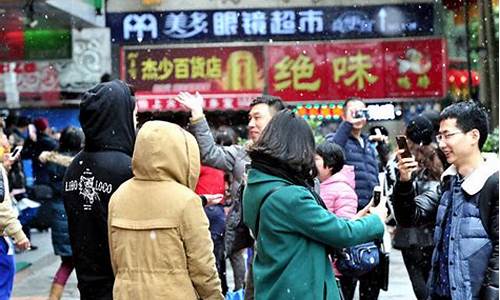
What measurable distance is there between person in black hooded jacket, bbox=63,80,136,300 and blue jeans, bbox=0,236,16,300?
6.07 ft

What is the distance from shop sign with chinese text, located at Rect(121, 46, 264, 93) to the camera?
61.7ft

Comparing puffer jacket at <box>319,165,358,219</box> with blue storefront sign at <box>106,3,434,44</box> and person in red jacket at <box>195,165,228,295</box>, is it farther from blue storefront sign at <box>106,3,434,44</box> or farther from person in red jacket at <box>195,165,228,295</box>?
blue storefront sign at <box>106,3,434,44</box>

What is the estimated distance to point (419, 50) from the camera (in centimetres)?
1877

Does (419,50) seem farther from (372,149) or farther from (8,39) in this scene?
(372,149)

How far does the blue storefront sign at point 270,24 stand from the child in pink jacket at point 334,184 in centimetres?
1197

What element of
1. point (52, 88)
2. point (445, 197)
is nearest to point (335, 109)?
point (52, 88)

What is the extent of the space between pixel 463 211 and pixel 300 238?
94 cm

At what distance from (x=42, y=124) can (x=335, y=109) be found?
226 inches

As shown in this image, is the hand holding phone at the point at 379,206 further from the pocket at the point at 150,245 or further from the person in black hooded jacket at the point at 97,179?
the person in black hooded jacket at the point at 97,179

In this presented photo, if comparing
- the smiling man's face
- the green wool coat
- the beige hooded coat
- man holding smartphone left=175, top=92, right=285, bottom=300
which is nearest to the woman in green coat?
the green wool coat

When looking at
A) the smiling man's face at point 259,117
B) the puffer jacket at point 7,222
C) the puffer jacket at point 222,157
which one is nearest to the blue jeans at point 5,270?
the puffer jacket at point 7,222

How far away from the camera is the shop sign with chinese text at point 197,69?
1880cm

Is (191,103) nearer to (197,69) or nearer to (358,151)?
(358,151)

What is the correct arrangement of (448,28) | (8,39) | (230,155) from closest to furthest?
(230,155) → (8,39) → (448,28)
